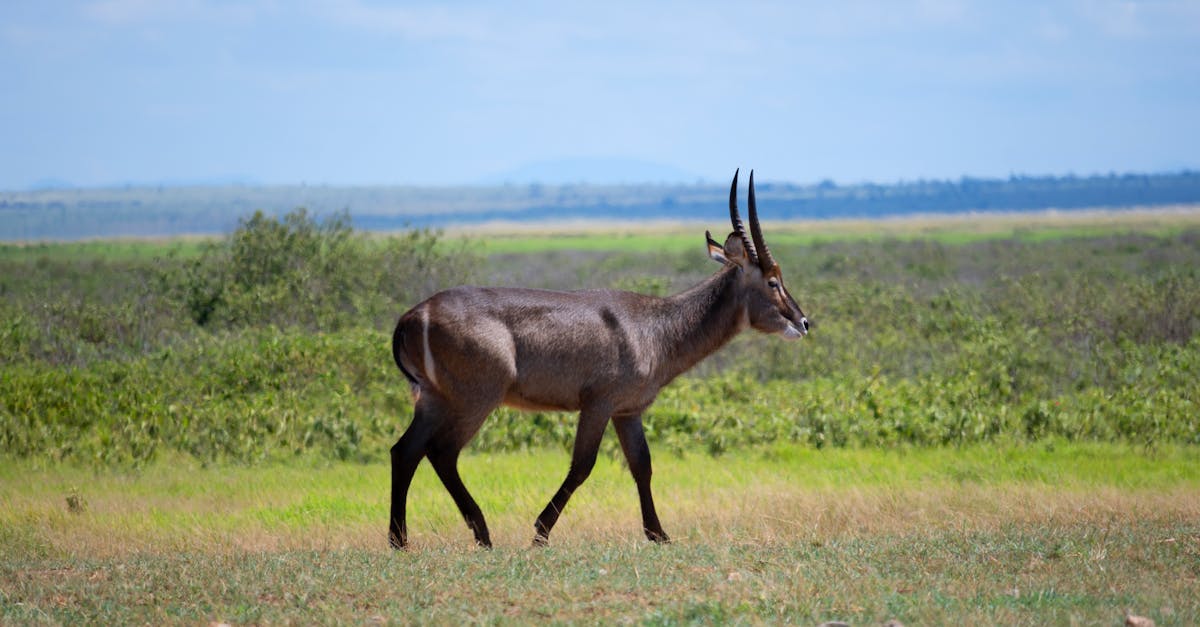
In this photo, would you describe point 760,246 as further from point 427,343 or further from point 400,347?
point 400,347

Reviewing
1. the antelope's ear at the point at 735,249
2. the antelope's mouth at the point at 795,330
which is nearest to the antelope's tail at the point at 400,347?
the antelope's ear at the point at 735,249

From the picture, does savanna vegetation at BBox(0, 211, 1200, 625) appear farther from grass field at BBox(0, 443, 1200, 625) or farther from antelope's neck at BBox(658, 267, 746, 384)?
antelope's neck at BBox(658, 267, 746, 384)

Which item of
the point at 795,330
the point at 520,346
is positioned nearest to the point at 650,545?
the point at 520,346

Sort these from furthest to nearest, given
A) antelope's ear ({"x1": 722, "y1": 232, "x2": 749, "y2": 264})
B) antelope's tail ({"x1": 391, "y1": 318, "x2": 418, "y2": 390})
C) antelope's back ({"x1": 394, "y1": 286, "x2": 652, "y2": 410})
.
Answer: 1. antelope's ear ({"x1": 722, "y1": 232, "x2": 749, "y2": 264})
2. antelope's tail ({"x1": 391, "y1": 318, "x2": 418, "y2": 390})
3. antelope's back ({"x1": 394, "y1": 286, "x2": 652, "y2": 410})

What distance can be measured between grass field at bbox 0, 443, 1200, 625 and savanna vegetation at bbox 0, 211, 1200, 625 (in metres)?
0.03

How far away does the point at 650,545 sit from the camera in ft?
27.5

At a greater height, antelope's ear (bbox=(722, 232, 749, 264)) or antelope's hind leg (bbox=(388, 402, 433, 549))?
antelope's ear (bbox=(722, 232, 749, 264))

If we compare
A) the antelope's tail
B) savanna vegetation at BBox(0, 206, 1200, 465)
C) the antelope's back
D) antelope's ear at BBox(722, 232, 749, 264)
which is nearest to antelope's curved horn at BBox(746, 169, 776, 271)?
antelope's ear at BBox(722, 232, 749, 264)

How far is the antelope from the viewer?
8.99m

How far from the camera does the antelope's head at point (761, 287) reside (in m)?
9.73

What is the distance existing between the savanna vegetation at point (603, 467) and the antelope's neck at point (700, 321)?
1.22 meters

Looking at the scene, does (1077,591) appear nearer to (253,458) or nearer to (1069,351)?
(253,458)

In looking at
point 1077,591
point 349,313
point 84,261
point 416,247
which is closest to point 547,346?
point 1077,591

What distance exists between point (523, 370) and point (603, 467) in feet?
15.4
